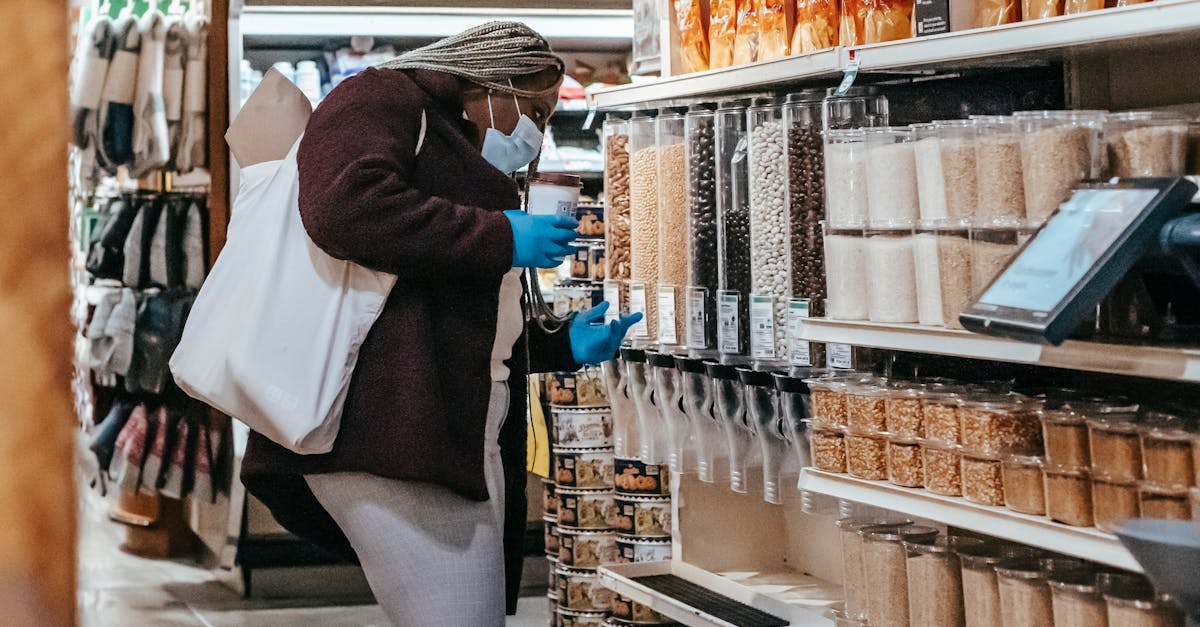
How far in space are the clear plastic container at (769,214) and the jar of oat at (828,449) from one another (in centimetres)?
25

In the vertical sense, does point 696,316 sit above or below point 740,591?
above

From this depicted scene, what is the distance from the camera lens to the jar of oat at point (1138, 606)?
168 centimetres

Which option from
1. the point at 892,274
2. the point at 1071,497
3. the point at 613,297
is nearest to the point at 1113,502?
the point at 1071,497

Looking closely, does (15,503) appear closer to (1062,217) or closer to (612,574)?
(1062,217)

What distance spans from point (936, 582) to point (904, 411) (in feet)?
0.95

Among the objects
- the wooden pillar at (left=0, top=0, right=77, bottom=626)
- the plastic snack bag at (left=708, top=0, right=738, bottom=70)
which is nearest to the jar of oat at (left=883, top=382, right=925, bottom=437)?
the plastic snack bag at (left=708, top=0, right=738, bottom=70)

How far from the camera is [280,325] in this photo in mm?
1981

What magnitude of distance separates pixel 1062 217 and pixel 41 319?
61.6 inches

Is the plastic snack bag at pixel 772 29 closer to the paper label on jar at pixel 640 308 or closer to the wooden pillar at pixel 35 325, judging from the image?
the paper label on jar at pixel 640 308

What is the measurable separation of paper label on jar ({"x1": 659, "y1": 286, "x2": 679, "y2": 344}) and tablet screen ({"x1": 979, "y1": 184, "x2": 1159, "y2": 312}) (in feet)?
3.69

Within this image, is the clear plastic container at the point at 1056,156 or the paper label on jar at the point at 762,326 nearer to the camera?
the clear plastic container at the point at 1056,156

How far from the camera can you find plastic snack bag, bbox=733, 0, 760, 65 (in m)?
2.55

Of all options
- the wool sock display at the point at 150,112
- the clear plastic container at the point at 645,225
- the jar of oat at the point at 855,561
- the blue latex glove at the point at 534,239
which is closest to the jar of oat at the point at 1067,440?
the jar of oat at the point at 855,561

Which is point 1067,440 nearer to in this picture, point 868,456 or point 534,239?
point 868,456
